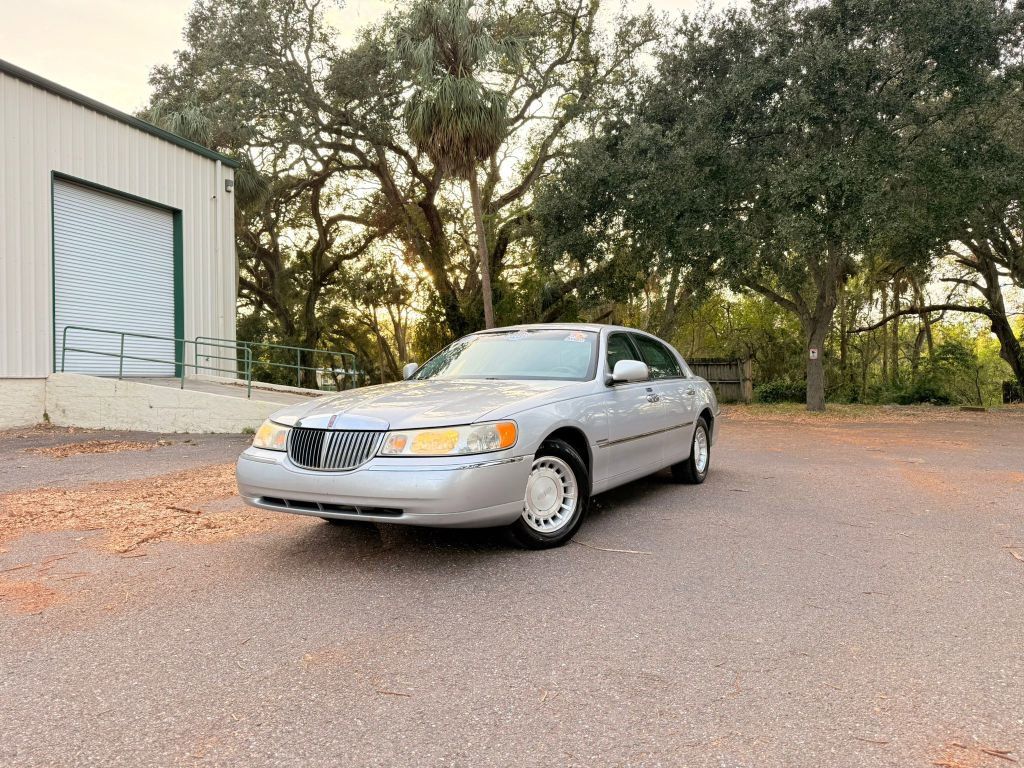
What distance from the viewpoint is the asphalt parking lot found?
7.86ft

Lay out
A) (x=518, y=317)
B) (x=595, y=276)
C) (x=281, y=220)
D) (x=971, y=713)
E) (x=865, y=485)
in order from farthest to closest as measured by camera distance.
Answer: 1. (x=281, y=220)
2. (x=518, y=317)
3. (x=595, y=276)
4. (x=865, y=485)
5. (x=971, y=713)

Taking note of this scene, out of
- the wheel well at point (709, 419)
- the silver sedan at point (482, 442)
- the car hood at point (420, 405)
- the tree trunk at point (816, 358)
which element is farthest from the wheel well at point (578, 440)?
the tree trunk at point (816, 358)

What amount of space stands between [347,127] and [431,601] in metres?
22.4

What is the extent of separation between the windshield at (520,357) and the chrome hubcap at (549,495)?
0.85m

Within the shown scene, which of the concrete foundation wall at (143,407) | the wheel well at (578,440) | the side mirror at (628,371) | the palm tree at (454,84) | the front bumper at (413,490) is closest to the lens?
the front bumper at (413,490)

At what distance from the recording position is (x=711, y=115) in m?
16.2

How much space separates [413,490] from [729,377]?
944 inches

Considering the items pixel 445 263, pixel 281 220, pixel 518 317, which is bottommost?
pixel 518 317

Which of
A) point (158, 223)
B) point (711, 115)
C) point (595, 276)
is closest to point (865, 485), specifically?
point (711, 115)

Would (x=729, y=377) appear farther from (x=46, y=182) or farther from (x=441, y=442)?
(x=441, y=442)

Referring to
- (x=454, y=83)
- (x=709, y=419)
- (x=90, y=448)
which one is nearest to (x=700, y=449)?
(x=709, y=419)

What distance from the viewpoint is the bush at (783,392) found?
26.7 metres

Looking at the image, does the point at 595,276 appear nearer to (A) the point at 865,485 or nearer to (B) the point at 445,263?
(B) the point at 445,263

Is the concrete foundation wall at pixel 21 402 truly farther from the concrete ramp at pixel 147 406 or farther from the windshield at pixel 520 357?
the windshield at pixel 520 357
